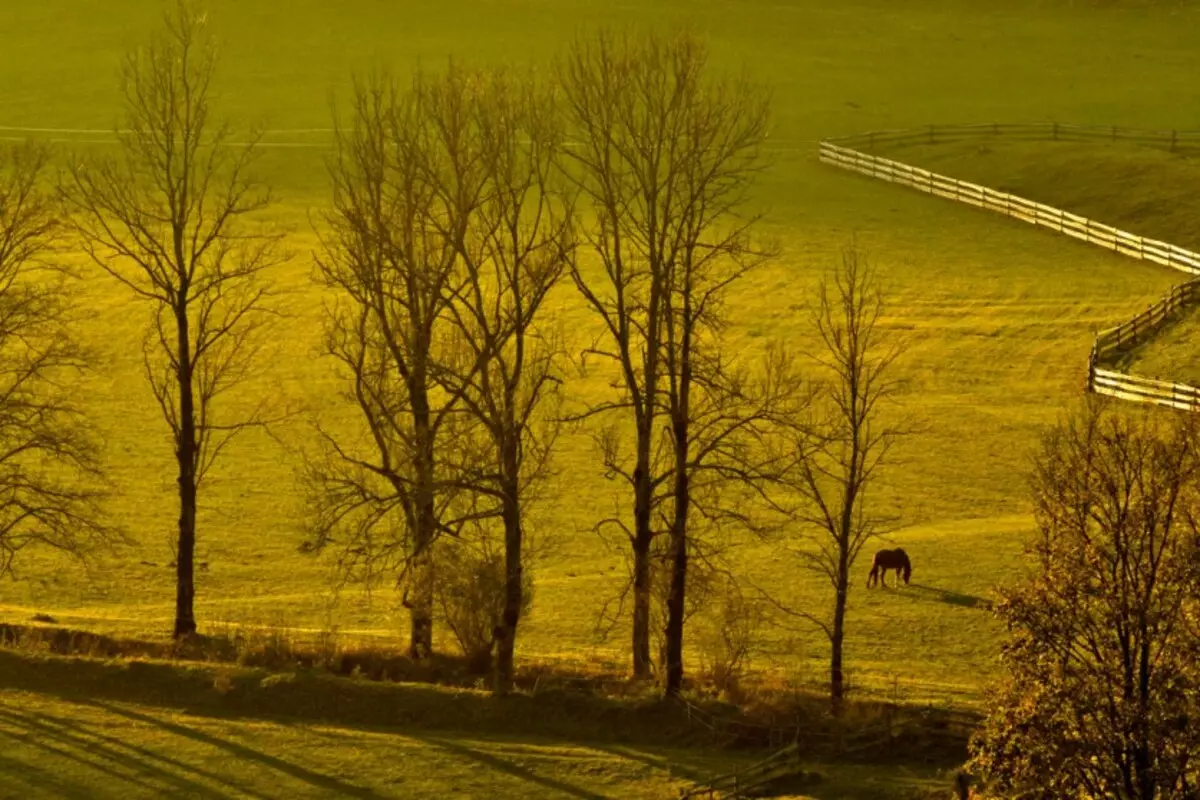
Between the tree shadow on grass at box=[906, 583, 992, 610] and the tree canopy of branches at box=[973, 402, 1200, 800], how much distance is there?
14.8 meters

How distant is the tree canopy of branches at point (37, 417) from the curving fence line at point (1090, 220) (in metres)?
23.2

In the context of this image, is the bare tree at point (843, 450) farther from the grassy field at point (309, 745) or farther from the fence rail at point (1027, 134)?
the fence rail at point (1027, 134)

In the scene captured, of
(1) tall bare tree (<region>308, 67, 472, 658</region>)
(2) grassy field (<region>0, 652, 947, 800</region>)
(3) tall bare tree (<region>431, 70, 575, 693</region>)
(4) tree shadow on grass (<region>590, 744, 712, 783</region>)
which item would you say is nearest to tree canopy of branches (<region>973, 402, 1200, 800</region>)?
(2) grassy field (<region>0, 652, 947, 800</region>)

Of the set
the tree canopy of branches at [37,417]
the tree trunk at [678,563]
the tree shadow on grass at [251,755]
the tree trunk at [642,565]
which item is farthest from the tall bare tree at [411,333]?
the tree canopy of branches at [37,417]

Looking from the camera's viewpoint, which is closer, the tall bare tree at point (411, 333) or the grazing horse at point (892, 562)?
the tall bare tree at point (411, 333)

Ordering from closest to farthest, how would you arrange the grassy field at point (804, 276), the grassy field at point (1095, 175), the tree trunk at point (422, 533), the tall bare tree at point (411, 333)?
the tree trunk at point (422, 533) < the tall bare tree at point (411, 333) < the grassy field at point (804, 276) < the grassy field at point (1095, 175)

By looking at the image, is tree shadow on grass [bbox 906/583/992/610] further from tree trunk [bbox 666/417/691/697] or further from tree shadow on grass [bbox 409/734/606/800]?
tree shadow on grass [bbox 409/734/606/800]

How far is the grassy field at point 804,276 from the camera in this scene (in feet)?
125

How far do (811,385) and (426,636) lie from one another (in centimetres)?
2231

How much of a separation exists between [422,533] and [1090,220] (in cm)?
4669

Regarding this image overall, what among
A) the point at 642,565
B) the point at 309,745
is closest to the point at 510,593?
the point at 642,565

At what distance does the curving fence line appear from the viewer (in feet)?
171

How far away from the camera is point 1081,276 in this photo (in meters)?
64.6

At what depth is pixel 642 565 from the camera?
3100 cm
